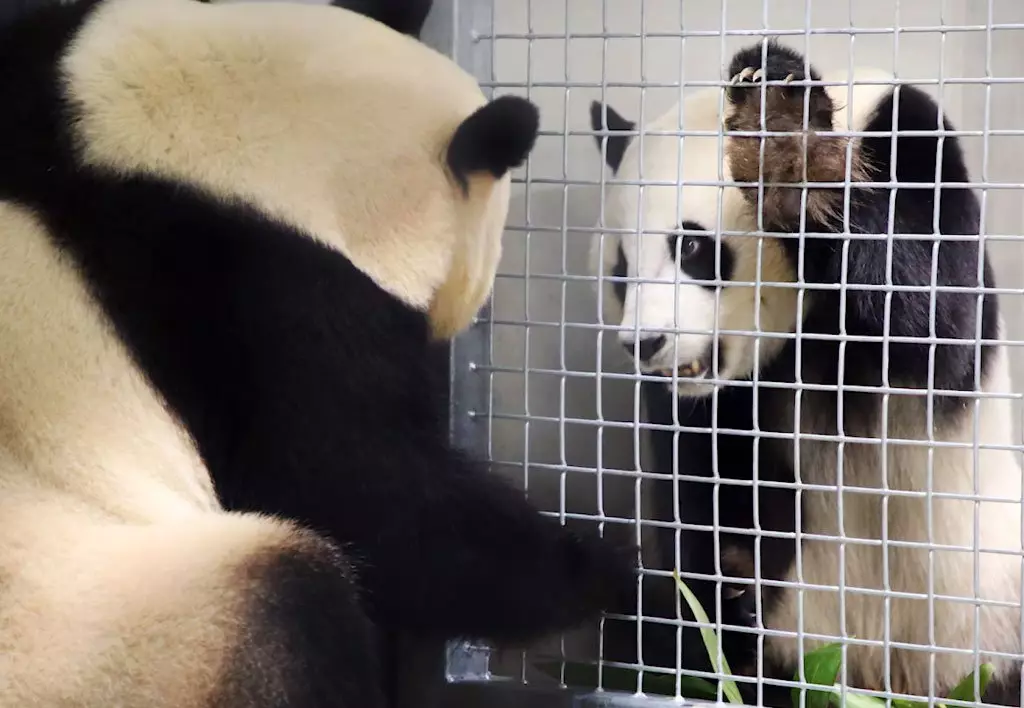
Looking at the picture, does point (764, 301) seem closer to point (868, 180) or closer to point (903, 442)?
point (868, 180)

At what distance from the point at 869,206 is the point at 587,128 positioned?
481 millimetres

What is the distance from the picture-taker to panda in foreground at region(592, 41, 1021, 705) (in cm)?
121

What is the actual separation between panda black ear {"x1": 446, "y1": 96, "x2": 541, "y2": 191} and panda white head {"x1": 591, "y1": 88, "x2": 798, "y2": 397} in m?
0.16

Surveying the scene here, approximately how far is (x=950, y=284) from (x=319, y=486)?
82cm

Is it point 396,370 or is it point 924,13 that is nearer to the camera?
point 396,370

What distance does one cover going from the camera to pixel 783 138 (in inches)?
46.3

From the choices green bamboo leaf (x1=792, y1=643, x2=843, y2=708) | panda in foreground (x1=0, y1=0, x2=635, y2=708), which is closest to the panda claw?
panda in foreground (x1=0, y1=0, x2=635, y2=708)

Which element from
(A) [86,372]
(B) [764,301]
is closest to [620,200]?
(B) [764,301]

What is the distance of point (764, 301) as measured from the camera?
1.35 metres

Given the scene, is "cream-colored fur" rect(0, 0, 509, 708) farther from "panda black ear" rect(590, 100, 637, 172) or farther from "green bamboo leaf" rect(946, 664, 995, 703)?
"green bamboo leaf" rect(946, 664, 995, 703)

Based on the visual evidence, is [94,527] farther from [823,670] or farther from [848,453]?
[848,453]

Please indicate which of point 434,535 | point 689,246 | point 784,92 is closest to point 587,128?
point 689,246

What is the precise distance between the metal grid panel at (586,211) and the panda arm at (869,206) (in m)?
0.06

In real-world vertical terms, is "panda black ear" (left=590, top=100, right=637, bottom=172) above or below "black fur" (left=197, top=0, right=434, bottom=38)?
below
